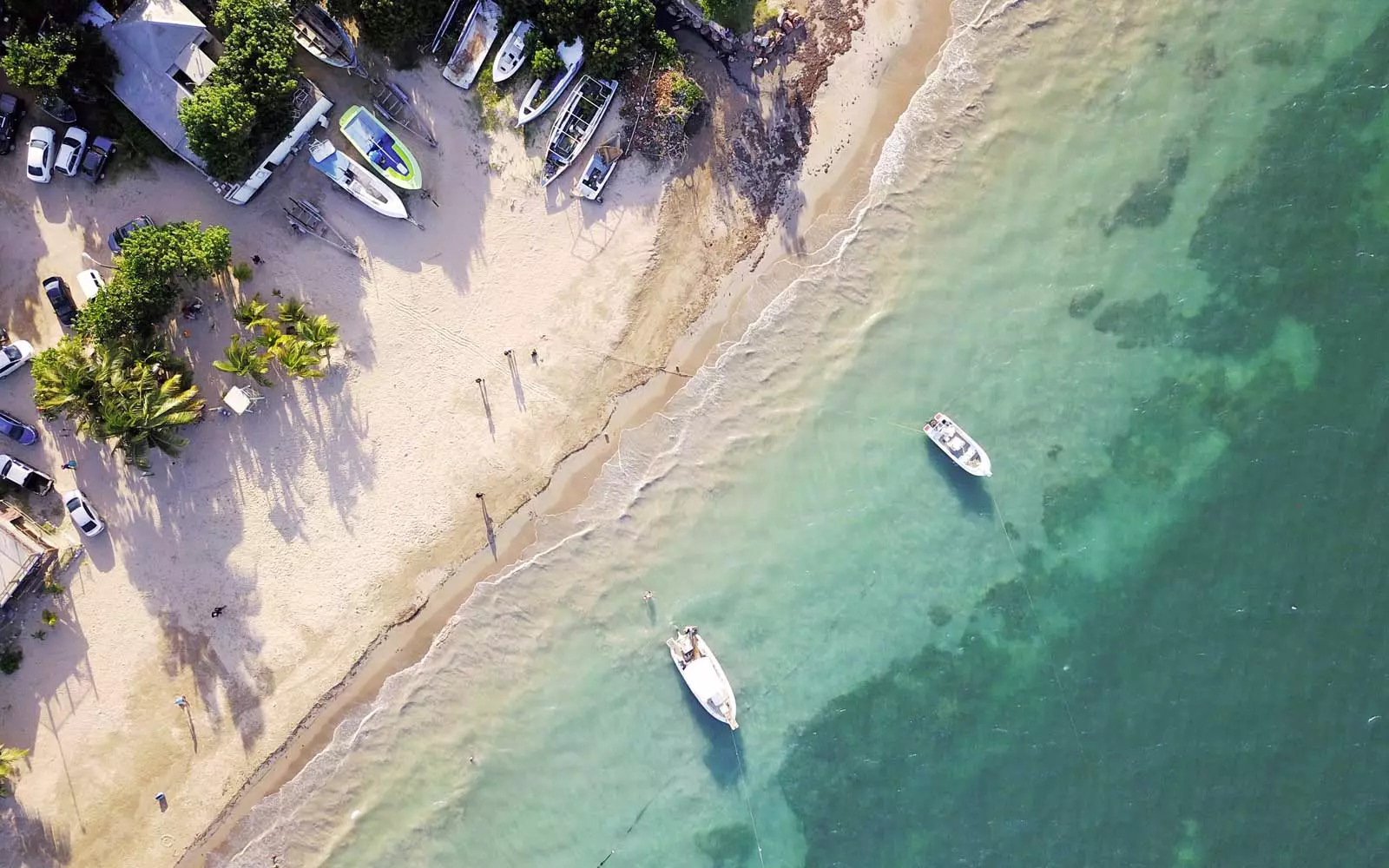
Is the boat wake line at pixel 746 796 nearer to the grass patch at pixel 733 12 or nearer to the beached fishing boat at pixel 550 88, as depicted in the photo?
the beached fishing boat at pixel 550 88

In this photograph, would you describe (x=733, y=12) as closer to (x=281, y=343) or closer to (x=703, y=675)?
(x=281, y=343)

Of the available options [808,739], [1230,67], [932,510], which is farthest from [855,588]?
[1230,67]

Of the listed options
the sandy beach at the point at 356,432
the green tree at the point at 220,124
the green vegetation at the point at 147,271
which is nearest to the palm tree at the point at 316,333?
the sandy beach at the point at 356,432

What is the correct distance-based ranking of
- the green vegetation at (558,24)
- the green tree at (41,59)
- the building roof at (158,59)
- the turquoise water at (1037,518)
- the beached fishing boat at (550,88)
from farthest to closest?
the turquoise water at (1037,518) < the beached fishing boat at (550,88) < the green vegetation at (558,24) < the building roof at (158,59) < the green tree at (41,59)

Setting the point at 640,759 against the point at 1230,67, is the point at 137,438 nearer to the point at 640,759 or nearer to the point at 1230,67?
the point at 640,759

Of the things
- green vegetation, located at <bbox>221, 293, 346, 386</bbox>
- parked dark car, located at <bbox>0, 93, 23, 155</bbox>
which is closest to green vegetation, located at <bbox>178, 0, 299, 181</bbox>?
green vegetation, located at <bbox>221, 293, 346, 386</bbox>

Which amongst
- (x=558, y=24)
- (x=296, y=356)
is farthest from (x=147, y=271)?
(x=558, y=24)

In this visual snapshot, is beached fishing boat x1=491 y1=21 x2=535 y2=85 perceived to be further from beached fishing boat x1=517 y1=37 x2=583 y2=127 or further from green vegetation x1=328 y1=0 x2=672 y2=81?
beached fishing boat x1=517 y1=37 x2=583 y2=127
